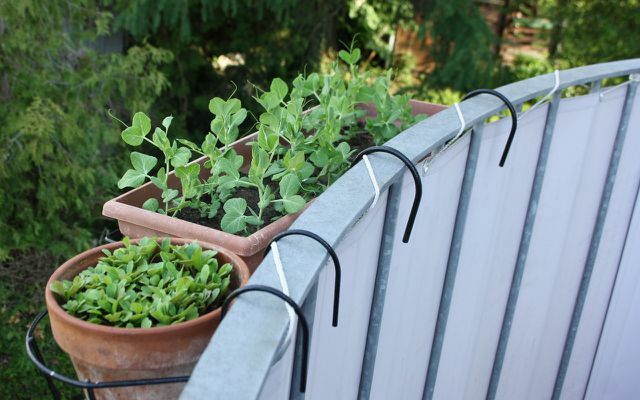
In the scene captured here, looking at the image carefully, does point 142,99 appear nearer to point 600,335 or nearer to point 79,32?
point 79,32

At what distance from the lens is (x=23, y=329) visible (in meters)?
4.41

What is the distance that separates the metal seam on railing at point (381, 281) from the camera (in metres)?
1.19

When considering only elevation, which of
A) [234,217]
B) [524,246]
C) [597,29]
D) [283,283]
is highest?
[283,283]

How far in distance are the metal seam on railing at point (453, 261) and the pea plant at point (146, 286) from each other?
594mm

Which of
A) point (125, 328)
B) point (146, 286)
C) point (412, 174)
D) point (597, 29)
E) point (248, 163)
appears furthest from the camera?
point (597, 29)

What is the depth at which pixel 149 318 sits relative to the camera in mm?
1018

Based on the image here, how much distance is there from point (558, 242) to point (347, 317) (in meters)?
1.07

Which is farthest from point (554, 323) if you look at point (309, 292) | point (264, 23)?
point (264, 23)

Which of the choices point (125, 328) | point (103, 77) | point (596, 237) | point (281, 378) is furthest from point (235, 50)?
point (281, 378)

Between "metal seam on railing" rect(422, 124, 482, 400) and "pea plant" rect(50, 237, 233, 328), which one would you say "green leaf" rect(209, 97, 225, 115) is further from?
"metal seam on railing" rect(422, 124, 482, 400)

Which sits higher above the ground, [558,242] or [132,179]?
[132,179]

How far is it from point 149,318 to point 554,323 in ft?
5.04

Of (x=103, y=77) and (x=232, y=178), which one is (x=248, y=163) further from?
(x=103, y=77)

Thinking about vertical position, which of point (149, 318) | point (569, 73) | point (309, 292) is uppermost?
point (569, 73)
